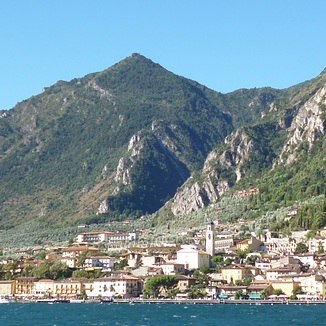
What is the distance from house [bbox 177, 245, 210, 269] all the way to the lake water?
28.7 meters

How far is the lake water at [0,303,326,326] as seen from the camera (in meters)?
128

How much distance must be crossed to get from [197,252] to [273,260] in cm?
1446

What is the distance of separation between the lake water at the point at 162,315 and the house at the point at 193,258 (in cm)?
2874

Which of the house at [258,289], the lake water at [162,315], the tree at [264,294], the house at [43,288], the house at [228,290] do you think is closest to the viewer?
the lake water at [162,315]

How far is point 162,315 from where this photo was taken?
139625mm

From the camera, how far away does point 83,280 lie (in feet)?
630

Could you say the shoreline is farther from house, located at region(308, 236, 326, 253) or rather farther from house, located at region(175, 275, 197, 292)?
house, located at region(308, 236, 326, 253)

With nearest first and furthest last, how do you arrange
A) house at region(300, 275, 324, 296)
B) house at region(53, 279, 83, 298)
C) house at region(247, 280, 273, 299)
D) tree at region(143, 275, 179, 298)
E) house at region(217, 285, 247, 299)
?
house at region(300, 275, 324, 296) < house at region(247, 280, 273, 299) < house at region(217, 285, 247, 299) < tree at region(143, 275, 179, 298) < house at region(53, 279, 83, 298)

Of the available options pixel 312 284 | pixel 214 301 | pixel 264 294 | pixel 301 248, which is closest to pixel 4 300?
pixel 214 301

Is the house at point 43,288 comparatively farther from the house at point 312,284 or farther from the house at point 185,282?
the house at point 312,284

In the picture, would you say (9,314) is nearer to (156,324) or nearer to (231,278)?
(156,324)

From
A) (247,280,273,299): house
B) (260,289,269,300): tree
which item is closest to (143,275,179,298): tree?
(247,280,273,299): house

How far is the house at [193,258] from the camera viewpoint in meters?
196

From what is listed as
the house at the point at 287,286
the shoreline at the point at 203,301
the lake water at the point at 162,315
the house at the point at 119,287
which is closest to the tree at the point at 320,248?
Result: the house at the point at 287,286
